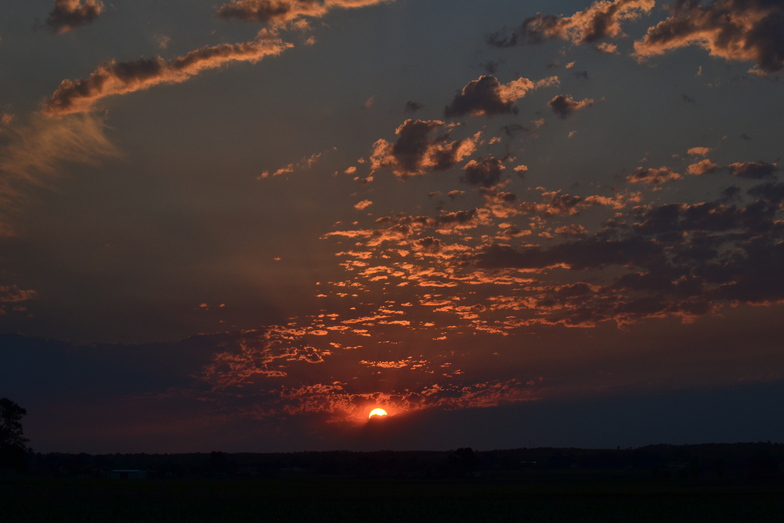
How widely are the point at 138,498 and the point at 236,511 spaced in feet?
73.0

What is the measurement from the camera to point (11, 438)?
11694cm

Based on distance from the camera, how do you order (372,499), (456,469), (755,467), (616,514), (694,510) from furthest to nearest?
(456,469) < (755,467) < (372,499) < (694,510) < (616,514)

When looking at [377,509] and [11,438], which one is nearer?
[377,509]

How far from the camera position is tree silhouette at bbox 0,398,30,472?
11531 cm

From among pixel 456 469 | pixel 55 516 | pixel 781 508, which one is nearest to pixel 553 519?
pixel 781 508

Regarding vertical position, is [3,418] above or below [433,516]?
above

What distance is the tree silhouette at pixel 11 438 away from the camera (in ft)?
378

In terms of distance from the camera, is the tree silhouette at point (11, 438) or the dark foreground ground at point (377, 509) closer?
the dark foreground ground at point (377, 509)

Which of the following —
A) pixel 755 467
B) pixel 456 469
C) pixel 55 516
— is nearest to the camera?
pixel 55 516

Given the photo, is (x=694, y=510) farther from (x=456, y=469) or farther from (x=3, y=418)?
(x=456, y=469)

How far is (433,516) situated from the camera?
188ft

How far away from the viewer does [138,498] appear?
7750 cm

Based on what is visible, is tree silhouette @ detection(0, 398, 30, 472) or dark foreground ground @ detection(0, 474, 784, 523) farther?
tree silhouette @ detection(0, 398, 30, 472)

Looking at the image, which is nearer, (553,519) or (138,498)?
(553,519)
